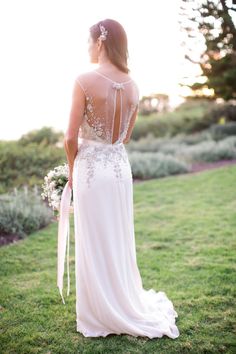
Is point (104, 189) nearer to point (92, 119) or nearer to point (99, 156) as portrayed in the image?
point (99, 156)

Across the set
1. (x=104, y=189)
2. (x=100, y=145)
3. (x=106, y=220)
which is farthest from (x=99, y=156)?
(x=106, y=220)

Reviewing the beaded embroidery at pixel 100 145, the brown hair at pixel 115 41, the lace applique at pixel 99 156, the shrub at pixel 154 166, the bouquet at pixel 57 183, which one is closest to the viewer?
the brown hair at pixel 115 41

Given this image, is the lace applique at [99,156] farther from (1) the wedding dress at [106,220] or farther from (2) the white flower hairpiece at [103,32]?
(2) the white flower hairpiece at [103,32]

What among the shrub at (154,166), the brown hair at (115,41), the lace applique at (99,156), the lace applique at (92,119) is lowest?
the shrub at (154,166)

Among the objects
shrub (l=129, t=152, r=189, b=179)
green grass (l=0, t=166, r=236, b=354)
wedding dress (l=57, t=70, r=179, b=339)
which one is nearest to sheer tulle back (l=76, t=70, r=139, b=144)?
wedding dress (l=57, t=70, r=179, b=339)

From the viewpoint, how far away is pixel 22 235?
6.50m

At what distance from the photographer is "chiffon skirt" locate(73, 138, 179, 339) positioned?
11.3 feet

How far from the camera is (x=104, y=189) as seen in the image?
345 cm

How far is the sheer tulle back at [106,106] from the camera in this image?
321 cm

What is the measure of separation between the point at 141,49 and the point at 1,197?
22.4 feet

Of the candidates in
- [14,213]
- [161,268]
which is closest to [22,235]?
[14,213]

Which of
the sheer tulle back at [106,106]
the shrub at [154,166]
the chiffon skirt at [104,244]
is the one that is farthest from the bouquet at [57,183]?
the shrub at [154,166]

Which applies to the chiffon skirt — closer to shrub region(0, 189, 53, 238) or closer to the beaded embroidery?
the beaded embroidery

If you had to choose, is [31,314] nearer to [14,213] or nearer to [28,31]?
[14,213]
